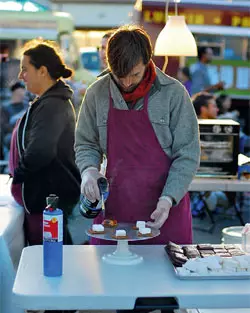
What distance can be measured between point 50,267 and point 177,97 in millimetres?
944

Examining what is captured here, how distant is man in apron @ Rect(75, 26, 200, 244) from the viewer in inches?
112

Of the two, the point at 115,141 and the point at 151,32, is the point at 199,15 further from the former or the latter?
the point at 115,141

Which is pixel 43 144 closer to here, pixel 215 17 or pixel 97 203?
pixel 97 203

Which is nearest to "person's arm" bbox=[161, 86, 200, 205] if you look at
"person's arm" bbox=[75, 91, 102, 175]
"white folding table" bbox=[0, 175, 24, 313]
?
"person's arm" bbox=[75, 91, 102, 175]

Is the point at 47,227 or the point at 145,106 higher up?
the point at 145,106

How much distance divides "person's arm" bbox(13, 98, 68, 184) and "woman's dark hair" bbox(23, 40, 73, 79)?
20cm

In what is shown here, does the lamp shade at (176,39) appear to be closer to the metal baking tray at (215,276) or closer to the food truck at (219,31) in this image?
the food truck at (219,31)

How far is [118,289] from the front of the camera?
2322 mm

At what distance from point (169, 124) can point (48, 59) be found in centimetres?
131

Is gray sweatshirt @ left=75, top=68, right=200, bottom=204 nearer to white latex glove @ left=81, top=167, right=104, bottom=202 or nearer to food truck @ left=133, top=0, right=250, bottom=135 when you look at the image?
white latex glove @ left=81, top=167, right=104, bottom=202

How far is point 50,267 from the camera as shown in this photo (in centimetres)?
244

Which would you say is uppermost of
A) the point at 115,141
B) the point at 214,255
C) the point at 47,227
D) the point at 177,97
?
the point at 177,97

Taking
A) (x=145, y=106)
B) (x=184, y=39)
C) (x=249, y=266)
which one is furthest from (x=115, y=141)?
(x=184, y=39)

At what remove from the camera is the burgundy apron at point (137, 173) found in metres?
2.89
